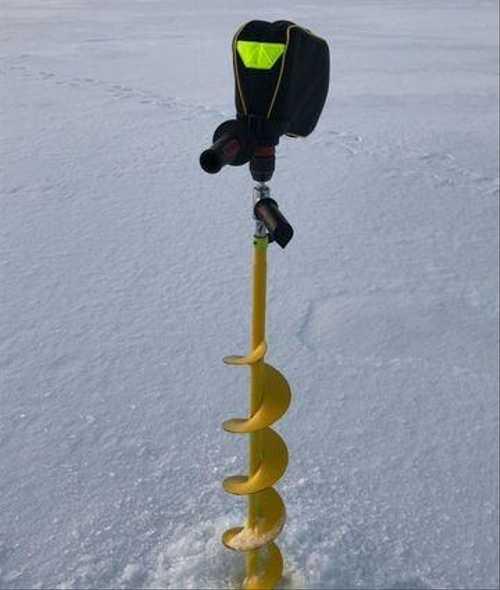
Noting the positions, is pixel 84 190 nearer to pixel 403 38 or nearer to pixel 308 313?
pixel 308 313

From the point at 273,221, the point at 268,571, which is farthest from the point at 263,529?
the point at 273,221

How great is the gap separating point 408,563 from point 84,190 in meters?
2.77

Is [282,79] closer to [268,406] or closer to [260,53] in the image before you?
[260,53]

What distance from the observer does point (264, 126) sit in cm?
114

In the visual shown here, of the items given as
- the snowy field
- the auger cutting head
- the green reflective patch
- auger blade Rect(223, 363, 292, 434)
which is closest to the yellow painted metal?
auger blade Rect(223, 363, 292, 434)

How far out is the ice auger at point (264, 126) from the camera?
1099 millimetres

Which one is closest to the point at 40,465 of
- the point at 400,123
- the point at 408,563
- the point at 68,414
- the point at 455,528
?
the point at 68,414

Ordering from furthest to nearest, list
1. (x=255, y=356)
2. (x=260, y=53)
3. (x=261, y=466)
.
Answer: (x=261, y=466)
(x=255, y=356)
(x=260, y=53)

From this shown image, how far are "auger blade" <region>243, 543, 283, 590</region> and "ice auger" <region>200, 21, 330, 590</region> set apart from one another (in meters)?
0.19

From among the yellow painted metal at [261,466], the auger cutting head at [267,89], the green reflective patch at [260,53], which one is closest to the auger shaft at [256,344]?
the yellow painted metal at [261,466]

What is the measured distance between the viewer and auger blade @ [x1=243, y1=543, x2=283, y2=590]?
145 centimetres

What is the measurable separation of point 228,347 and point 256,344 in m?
1.08

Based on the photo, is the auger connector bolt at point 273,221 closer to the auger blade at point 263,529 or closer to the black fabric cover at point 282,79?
the black fabric cover at point 282,79

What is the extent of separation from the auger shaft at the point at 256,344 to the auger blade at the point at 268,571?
0.05 ft
